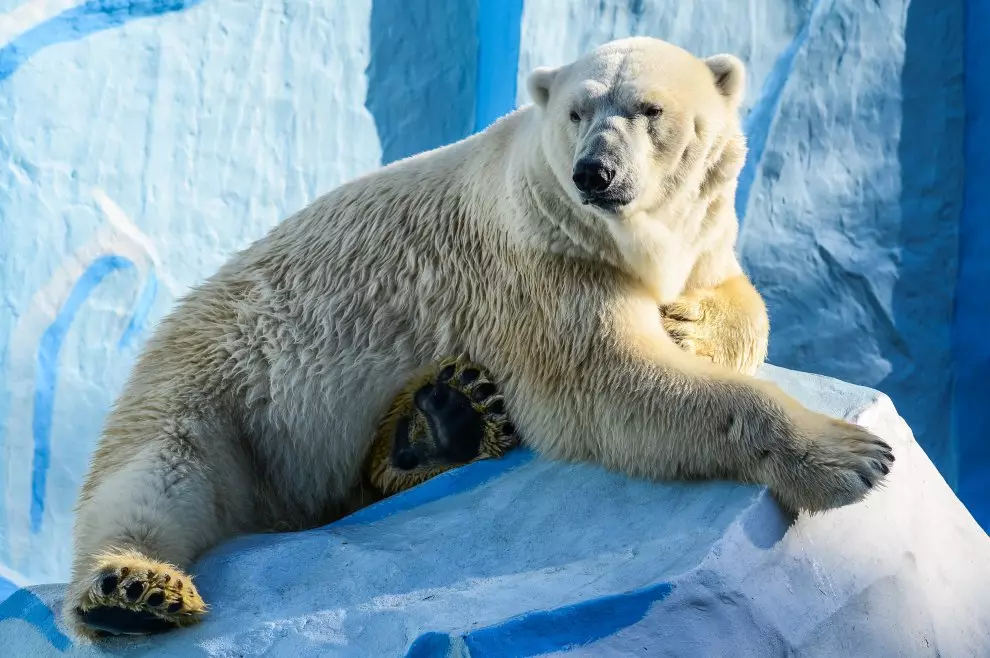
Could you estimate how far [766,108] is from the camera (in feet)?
17.1

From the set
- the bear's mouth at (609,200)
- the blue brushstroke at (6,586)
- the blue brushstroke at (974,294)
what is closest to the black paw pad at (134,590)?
the bear's mouth at (609,200)

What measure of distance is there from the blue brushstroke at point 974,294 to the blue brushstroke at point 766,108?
2.47 feet

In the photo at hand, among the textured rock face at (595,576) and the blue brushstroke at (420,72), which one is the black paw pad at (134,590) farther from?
the blue brushstroke at (420,72)

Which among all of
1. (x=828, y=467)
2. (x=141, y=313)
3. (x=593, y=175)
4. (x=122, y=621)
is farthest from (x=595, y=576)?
(x=141, y=313)

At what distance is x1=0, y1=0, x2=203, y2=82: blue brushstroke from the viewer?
4438 mm

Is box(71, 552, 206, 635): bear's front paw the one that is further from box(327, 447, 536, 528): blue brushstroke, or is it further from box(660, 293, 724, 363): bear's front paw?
box(660, 293, 724, 363): bear's front paw

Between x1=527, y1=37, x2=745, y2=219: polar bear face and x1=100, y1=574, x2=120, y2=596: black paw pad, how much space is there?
1246 mm

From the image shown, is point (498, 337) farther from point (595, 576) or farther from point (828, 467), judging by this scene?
point (828, 467)

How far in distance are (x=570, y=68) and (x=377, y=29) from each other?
101 inches

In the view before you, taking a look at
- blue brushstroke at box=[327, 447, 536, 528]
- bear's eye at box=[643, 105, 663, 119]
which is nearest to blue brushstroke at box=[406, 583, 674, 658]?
blue brushstroke at box=[327, 447, 536, 528]

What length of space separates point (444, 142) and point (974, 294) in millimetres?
2568

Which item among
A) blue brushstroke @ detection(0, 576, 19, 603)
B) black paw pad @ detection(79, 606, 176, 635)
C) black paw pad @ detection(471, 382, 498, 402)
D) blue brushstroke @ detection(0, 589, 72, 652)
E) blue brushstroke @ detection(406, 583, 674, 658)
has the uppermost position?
black paw pad @ detection(471, 382, 498, 402)

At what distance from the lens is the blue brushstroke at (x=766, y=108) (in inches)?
204

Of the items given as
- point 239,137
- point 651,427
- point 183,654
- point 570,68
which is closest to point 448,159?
point 570,68
